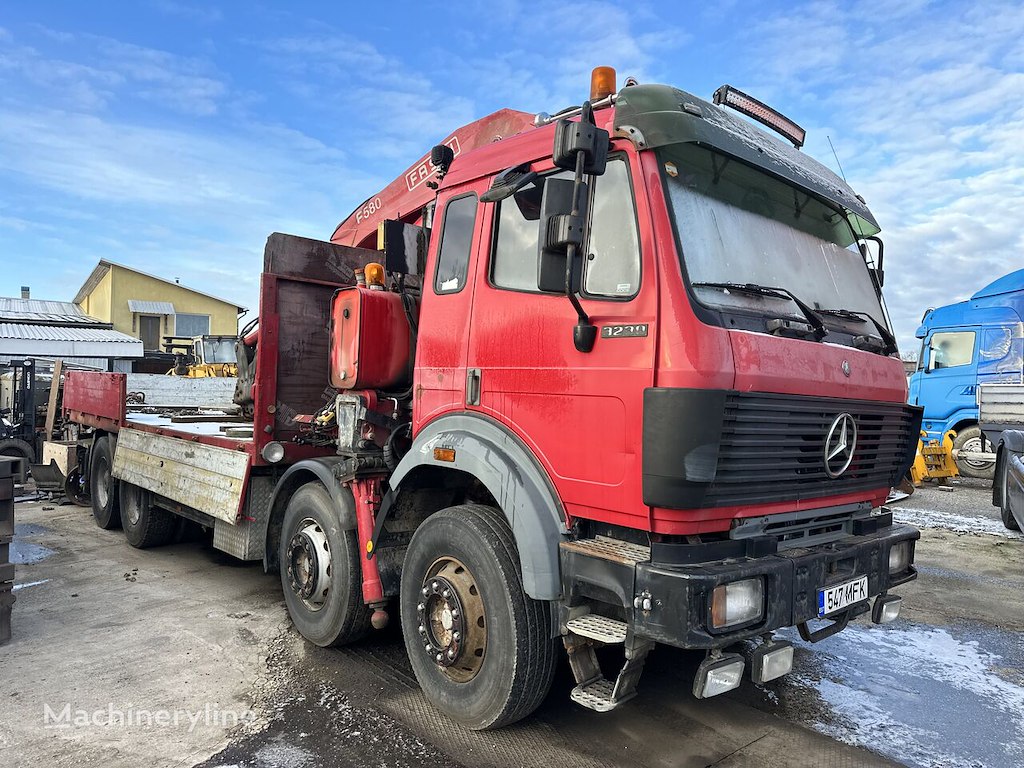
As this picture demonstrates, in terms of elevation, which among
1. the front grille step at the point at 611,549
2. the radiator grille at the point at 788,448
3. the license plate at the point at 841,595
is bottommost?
the license plate at the point at 841,595

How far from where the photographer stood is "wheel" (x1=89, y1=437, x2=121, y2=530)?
7621mm

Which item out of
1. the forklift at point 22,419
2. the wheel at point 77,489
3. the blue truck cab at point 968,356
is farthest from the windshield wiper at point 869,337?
the forklift at point 22,419

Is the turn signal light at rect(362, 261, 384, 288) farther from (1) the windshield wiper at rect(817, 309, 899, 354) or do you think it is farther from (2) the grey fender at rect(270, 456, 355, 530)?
(1) the windshield wiper at rect(817, 309, 899, 354)

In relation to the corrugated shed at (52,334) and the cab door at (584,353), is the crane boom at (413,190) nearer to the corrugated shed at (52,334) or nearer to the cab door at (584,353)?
the cab door at (584,353)

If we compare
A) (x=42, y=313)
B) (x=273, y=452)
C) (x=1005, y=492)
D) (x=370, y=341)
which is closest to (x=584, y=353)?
(x=370, y=341)

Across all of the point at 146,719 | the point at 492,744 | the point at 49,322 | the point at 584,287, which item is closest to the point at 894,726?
the point at 492,744

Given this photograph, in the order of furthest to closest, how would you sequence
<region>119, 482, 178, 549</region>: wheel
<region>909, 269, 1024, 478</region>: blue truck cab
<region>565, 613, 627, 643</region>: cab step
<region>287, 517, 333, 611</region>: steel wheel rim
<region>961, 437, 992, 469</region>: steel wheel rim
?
<region>961, 437, 992, 469</region>: steel wheel rim, <region>909, 269, 1024, 478</region>: blue truck cab, <region>119, 482, 178, 549</region>: wheel, <region>287, 517, 333, 611</region>: steel wheel rim, <region>565, 613, 627, 643</region>: cab step

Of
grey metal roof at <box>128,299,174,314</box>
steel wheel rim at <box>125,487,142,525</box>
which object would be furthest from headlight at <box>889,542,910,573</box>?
grey metal roof at <box>128,299,174,314</box>

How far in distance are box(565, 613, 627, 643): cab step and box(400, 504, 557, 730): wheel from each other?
264 millimetres

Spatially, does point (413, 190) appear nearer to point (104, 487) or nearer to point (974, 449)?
point (104, 487)

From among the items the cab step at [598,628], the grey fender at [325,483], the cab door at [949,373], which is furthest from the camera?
the cab door at [949,373]

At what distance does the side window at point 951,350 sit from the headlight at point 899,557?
35.5ft

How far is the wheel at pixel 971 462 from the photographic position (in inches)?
476

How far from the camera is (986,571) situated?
6.62m
